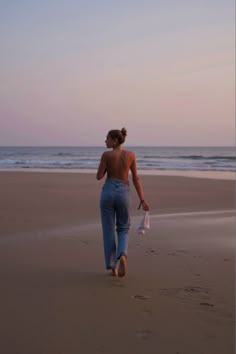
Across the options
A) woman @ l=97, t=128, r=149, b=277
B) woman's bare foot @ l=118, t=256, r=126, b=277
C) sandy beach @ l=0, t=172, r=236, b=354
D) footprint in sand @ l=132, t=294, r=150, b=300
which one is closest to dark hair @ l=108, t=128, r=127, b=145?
woman @ l=97, t=128, r=149, b=277

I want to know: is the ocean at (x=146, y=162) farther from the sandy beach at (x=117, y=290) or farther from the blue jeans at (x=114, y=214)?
the blue jeans at (x=114, y=214)

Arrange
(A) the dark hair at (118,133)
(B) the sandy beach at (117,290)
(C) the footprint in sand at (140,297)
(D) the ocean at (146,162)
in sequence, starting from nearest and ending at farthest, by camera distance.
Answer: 1. (B) the sandy beach at (117,290)
2. (C) the footprint in sand at (140,297)
3. (A) the dark hair at (118,133)
4. (D) the ocean at (146,162)

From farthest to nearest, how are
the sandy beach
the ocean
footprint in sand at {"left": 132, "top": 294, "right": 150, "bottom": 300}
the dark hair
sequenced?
the ocean, the dark hair, footprint in sand at {"left": 132, "top": 294, "right": 150, "bottom": 300}, the sandy beach

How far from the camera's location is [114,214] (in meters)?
4.94

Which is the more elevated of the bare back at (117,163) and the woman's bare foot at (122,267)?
the bare back at (117,163)

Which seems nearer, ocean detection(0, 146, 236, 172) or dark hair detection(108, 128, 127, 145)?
dark hair detection(108, 128, 127, 145)

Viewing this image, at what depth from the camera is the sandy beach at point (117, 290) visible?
10.7ft

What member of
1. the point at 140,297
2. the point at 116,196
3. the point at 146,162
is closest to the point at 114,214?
the point at 116,196

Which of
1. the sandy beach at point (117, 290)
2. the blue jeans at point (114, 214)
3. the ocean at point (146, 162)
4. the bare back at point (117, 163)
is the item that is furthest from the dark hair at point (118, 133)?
the ocean at point (146, 162)

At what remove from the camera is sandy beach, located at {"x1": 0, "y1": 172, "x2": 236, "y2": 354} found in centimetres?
327

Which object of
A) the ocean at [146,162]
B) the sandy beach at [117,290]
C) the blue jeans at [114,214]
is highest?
the blue jeans at [114,214]

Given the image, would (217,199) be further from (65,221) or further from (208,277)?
(208,277)

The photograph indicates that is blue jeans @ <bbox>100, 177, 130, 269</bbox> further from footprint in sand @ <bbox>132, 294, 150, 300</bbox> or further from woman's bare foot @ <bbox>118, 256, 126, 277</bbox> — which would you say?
footprint in sand @ <bbox>132, 294, 150, 300</bbox>

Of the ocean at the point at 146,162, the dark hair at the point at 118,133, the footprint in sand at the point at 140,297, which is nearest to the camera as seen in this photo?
the footprint in sand at the point at 140,297
